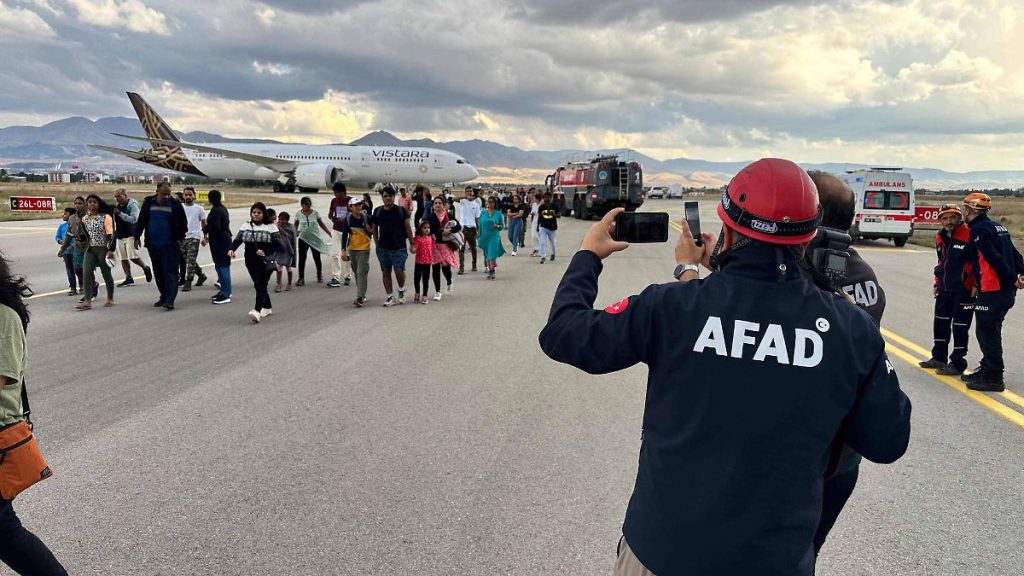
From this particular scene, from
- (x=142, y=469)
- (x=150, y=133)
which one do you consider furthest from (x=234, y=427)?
(x=150, y=133)

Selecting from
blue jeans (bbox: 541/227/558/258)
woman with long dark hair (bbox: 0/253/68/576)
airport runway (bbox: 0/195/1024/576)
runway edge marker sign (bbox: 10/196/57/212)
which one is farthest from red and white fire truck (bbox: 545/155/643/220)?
woman with long dark hair (bbox: 0/253/68/576)

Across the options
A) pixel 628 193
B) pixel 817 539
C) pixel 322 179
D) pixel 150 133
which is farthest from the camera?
pixel 150 133

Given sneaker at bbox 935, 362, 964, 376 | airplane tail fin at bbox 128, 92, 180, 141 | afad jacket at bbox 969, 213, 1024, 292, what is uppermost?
airplane tail fin at bbox 128, 92, 180, 141

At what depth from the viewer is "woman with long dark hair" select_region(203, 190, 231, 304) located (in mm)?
10922

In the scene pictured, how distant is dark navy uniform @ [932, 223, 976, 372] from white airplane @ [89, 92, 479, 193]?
4430cm

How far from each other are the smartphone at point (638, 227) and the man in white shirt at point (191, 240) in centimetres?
1137

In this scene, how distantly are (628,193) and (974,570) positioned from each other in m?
32.5

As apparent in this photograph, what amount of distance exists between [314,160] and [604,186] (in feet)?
93.4

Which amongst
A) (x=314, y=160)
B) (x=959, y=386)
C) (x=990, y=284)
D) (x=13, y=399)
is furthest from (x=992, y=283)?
(x=314, y=160)

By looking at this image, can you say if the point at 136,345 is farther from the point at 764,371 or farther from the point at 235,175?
the point at 235,175

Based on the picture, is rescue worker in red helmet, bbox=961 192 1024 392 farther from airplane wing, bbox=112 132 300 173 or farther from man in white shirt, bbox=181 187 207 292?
airplane wing, bbox=112 132 300 173

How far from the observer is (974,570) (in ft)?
11.1

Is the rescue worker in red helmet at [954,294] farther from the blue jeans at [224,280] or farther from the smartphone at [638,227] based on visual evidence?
the blue jeans at [224,280]

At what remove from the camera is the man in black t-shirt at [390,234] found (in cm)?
1076
